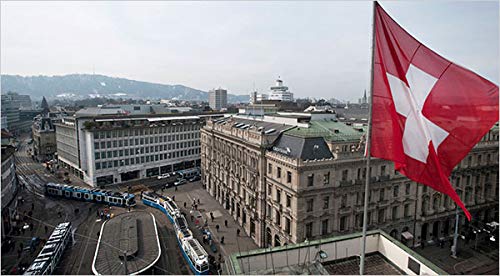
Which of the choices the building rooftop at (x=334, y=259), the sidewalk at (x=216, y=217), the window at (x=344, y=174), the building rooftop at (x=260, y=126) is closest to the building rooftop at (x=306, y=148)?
the window at (x=344, y=174)

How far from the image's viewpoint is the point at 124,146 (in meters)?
96.4

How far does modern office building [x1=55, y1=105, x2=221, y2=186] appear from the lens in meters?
91.9

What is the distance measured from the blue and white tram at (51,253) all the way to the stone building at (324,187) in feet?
104

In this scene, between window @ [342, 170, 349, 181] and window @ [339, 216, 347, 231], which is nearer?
window @ [342, 170, 349, 181]

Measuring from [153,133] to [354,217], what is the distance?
74.2 metres

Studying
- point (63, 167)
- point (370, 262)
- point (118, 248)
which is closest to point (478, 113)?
point (370, 262)

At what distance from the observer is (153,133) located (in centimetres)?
10212

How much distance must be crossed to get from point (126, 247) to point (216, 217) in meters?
25.7

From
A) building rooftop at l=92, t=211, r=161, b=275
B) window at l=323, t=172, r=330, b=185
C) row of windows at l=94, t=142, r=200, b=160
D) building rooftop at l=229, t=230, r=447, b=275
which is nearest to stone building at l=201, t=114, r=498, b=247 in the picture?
window at l=323, t=172, r=330, b=185

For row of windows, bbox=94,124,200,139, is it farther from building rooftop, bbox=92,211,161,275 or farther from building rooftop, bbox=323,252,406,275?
building rooftop, bbox=323,252,406,275

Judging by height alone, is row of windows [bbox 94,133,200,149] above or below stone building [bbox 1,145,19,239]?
above

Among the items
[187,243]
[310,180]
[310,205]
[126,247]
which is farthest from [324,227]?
[126,247]

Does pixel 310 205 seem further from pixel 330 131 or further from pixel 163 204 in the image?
pixel 163 204

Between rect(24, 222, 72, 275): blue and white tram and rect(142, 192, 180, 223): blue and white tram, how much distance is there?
18231 millimetres
